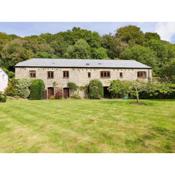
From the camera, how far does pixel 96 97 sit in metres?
33.8

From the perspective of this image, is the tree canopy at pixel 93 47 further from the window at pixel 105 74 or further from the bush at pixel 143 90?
the window at pixel 105 74

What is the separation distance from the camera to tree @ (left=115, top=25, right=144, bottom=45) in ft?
156

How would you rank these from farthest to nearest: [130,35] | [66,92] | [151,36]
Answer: [130,35]
[151,36]
[66,92]

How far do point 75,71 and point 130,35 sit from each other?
17.6 metres

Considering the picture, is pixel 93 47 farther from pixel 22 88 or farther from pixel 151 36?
pixel 22 88

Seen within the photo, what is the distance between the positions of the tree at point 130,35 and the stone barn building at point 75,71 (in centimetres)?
1197

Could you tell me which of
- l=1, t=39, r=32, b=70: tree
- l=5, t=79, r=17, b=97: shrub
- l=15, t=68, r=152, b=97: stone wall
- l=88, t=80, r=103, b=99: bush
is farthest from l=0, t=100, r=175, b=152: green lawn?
l=1, t=39, r=32, b=70: tree

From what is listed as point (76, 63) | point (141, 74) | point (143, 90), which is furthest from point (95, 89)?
point (143, 90)

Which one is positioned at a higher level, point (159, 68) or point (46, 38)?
point (46, 38)

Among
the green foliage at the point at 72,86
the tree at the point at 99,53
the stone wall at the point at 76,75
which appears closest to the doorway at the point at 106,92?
the stone wall at the point at 76,75

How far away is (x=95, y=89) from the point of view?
3397 cm

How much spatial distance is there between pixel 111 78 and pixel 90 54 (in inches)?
369
